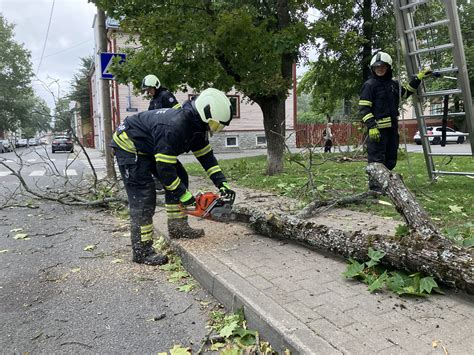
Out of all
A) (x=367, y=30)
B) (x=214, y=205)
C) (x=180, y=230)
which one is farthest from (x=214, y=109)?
(x=367, y=30)

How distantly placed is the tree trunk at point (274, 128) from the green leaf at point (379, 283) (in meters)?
6.87

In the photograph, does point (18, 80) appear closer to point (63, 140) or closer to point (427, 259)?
point (63, 140)

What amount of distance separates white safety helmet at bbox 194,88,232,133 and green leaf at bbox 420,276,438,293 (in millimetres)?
2154

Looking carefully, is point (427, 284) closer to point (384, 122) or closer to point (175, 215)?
point (175, 215)

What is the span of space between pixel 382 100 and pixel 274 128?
412 centimetres

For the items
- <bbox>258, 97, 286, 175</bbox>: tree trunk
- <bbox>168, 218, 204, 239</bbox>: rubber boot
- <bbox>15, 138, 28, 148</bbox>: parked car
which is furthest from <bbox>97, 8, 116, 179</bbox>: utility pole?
<bbox>15, 138, 28, 148</bbox>: parked car

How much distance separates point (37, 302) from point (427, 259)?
10.1ft

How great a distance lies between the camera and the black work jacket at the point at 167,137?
3918 mm

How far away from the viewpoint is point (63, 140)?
3356 centimetres

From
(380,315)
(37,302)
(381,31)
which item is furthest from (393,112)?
(381,31)

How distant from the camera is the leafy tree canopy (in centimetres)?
4750

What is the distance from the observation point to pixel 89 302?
11.3 feet

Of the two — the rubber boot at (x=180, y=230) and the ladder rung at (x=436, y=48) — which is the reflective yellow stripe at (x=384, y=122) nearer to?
the ladder rung at (x=436, y=48)

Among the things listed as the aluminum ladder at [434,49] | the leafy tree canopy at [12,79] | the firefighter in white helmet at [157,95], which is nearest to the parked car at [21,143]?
the leafy tree canopy at [12,79]
